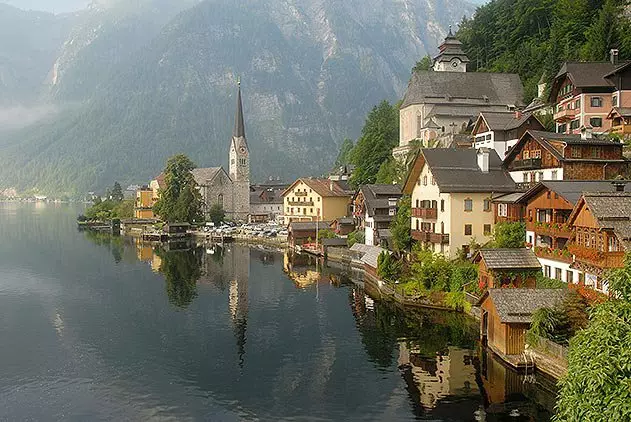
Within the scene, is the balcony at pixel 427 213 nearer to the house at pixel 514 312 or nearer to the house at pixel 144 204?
the house at pixel 514 312

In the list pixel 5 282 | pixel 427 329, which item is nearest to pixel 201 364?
pixel 427 329

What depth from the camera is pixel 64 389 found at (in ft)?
97.1

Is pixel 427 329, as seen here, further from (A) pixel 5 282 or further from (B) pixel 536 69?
(B) pixel 536 69

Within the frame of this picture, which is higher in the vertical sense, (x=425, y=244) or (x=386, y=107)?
(x=386, y=107)

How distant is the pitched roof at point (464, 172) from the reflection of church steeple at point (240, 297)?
17.3 m

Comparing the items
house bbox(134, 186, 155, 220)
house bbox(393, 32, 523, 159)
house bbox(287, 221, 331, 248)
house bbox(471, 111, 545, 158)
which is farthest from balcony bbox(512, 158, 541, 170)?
house bbox(134, 186, 155, 220)

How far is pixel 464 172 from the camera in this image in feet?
158

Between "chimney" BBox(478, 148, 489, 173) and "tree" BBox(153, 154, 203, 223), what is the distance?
7059 centimetres

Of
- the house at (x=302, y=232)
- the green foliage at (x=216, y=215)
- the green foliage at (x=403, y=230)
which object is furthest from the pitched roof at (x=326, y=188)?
the green foliage at (x=403, y=230)

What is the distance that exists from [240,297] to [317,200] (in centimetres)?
4589

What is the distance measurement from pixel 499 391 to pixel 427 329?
35.6ft

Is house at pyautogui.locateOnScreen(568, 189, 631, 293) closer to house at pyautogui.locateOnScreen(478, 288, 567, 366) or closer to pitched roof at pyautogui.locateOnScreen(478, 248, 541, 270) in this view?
house at pyautogui.locateOnScreen(478, 288, 567, 366)

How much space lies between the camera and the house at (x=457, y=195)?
46719 millimetres

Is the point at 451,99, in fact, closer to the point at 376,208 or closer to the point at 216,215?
the point at 376,208
